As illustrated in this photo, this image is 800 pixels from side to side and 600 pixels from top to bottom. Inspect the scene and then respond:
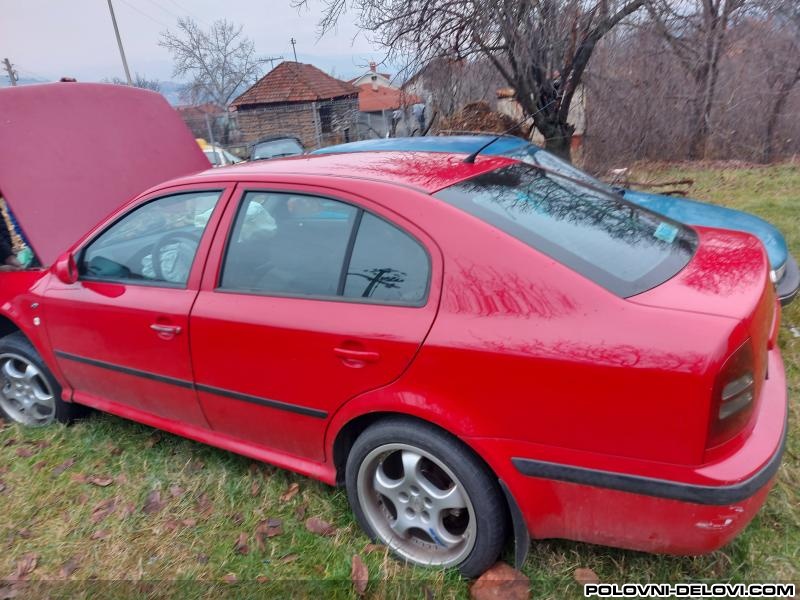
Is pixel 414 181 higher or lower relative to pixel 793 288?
higher

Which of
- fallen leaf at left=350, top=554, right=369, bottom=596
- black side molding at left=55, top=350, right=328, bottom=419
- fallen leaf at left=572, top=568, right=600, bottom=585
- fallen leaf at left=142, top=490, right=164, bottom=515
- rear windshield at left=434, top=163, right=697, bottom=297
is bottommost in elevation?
fallen leaf at left=142, top=490, right=164, bottom=515

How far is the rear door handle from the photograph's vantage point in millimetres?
2041

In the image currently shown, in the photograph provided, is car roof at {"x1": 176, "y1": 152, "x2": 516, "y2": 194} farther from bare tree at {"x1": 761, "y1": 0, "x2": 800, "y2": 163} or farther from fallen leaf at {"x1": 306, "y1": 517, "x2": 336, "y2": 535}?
bare tree at {"x1": 761, "y1": 0, "x2": 800, "y2": 163}

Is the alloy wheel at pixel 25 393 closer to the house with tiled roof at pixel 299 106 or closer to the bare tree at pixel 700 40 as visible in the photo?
the bare tree at pixel 700 40

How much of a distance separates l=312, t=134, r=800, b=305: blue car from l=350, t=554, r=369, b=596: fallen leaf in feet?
7.05

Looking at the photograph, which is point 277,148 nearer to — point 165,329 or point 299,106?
point 165,329

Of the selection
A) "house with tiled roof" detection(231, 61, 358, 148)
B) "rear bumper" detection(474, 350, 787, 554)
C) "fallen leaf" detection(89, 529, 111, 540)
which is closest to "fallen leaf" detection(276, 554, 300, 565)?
"fallen leaf" detection(89, 529, 111, 540)

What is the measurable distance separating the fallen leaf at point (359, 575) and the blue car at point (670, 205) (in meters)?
2.15

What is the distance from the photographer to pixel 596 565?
2.16 m

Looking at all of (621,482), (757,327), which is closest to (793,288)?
(757,327)

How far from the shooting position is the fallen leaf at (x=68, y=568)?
2.40 metres

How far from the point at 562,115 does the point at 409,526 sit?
730 centimetres

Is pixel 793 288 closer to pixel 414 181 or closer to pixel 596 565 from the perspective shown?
pixel 596 565

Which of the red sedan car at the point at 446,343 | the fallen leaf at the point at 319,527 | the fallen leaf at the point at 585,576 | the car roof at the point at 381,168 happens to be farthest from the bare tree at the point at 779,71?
the fallen leaf at the point at 319,527
